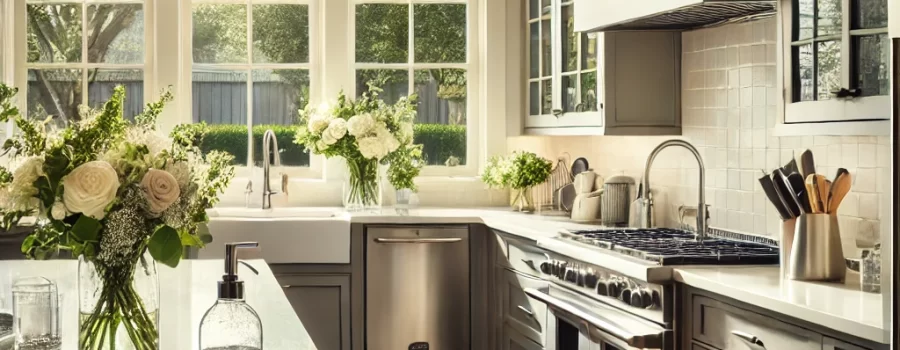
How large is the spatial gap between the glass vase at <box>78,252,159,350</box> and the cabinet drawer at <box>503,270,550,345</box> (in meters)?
2.50

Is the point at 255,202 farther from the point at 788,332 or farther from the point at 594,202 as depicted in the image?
the point at 788,332

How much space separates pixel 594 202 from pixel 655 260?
1601 millimetres

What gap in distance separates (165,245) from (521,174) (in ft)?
11.8

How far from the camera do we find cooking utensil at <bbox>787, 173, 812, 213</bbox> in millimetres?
2879

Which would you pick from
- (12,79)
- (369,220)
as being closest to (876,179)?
(369,220)

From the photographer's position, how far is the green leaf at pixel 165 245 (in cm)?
171

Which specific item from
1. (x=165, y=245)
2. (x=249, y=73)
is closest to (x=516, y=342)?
(x=249, y=73)

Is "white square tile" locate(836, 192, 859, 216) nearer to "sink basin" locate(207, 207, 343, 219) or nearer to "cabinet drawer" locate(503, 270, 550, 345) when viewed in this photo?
"cabinet drawer" locate(503, 270, 550, 345)

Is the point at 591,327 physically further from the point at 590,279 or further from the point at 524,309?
the point at 524,309

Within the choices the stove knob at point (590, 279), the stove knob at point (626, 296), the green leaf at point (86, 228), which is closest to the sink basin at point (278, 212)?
the stove knob at point (590, 279)

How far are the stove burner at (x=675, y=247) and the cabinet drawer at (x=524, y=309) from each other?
327 millimetres

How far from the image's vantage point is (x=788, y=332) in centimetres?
248

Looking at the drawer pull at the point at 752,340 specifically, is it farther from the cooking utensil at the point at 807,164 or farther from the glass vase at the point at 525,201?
the glass vase at the point at 525,201

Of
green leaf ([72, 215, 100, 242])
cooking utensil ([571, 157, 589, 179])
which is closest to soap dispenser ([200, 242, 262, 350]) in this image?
green leaf ([72, 215, 100, 242])
